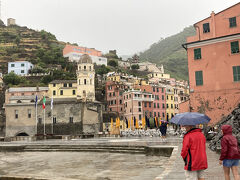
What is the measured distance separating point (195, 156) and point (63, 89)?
6538cm

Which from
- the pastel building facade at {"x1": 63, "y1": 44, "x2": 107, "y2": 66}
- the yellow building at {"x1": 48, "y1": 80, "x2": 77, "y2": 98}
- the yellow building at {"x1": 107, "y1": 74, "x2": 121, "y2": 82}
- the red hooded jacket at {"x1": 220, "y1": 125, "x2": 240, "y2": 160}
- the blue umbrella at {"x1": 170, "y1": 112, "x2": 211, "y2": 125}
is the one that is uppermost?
the pastel building facade at {"x1": 63, "y1": 44, "x2": 107, "y2": 66}

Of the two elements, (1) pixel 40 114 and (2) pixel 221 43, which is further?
(1) pixel 40 114

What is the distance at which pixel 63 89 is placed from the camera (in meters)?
69.0

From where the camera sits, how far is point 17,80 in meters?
83.4

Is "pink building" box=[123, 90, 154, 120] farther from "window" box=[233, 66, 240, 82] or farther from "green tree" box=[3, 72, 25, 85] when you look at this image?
"window" box=[233, 66, 240, 82]

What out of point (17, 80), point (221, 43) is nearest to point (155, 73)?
point (17, 80)

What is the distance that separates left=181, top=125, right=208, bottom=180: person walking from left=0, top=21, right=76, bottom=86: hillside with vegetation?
7882cm

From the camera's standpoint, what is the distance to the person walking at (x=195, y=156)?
573cm

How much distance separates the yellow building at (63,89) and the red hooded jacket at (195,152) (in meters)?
63.4

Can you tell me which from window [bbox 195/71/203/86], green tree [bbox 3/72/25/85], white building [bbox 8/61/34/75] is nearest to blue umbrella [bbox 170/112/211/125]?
window [bbox 195/71/203/86]

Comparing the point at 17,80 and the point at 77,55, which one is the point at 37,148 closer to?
the point at 17,80

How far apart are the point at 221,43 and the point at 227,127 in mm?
20187

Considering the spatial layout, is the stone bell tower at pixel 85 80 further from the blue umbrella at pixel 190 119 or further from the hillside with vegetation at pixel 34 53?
the blue umbrella at pixel 190 119

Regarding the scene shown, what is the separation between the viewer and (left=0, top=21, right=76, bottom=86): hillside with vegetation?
3349 inches
